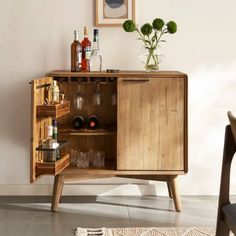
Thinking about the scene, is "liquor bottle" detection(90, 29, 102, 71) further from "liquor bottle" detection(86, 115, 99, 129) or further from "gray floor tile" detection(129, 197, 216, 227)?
"gray floor tile" detection(129, 197, 216, 227)

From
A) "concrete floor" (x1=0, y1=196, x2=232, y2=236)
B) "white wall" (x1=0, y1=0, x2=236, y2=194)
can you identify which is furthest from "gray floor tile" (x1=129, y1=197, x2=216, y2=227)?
"white wall" (x1=0, y1=0, x2=236, y2=194)

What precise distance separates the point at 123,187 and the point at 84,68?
95cm

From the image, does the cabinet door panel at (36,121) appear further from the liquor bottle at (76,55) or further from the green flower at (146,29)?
the green flower at (146,29)

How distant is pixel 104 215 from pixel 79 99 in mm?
838

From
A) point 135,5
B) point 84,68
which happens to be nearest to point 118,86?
point 84,68

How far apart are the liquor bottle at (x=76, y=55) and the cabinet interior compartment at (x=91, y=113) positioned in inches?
4.8

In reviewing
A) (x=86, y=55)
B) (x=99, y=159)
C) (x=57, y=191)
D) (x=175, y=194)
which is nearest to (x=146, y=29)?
(x=86, y=55)

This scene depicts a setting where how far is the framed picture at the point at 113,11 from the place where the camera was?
132 inches

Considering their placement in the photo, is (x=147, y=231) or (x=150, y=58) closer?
(x=147, y=231)

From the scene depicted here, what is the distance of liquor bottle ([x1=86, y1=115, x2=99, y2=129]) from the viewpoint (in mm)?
3225

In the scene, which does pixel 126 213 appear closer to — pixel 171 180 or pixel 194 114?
pixel 171 180

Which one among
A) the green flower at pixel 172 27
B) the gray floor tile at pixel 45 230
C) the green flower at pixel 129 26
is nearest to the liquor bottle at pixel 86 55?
the green flower at pixel 129 26

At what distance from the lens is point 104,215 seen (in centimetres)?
305

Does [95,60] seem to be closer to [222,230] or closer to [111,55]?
[111,55]
